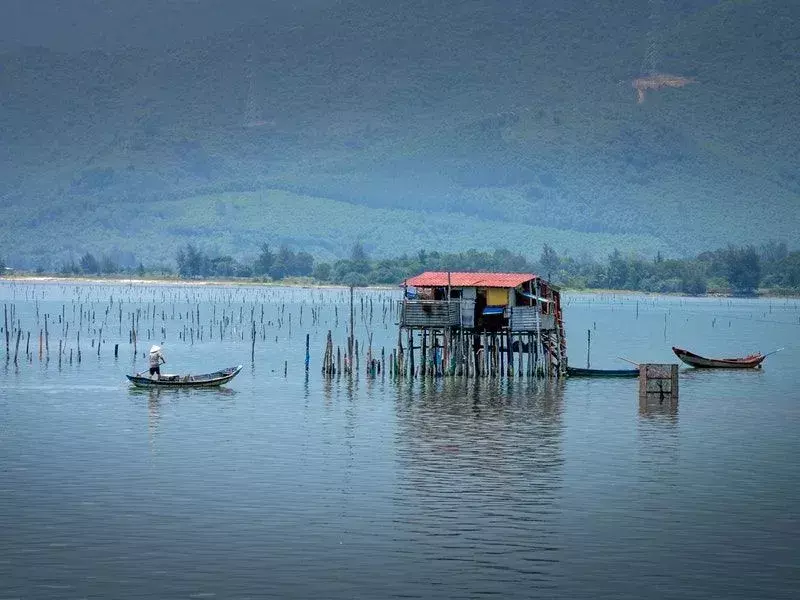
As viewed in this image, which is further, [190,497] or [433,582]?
[190,497]

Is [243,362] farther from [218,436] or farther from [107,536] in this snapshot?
[107,536]

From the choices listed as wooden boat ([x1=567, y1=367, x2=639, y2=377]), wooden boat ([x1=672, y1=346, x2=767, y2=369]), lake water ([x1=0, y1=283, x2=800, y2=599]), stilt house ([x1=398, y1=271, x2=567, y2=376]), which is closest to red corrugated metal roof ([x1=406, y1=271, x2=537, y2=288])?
stilt house ([x1=398, y1=271, x2=567, y2=376])

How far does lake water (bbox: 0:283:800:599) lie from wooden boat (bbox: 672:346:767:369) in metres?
12.3

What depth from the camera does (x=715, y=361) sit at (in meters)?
85.9

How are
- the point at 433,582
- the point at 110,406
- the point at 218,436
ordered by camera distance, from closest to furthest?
the point at 433,582 < the point at 218,436 < the point at 110,406

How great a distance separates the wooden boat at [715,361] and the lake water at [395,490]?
40.2 feet

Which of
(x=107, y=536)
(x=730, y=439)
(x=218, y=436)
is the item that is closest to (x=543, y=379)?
(x=730, y=439)

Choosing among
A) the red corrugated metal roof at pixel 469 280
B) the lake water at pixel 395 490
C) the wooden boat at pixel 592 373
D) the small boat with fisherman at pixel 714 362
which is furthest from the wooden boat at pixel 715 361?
the red corrugated metal roof at pixel 469 280

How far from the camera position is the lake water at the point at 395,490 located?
1144 inches

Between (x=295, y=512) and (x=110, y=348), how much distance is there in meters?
66.0

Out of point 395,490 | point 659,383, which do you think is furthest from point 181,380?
point 395,490

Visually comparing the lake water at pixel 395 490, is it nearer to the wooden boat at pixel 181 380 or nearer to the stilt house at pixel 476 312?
the wooden boat at pixel 181 380

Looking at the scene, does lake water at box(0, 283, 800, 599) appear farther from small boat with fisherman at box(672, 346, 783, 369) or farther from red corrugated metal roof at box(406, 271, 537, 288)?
small boat with fisherman at box(672, 346, 783, 369)

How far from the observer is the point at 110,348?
9888 cm
